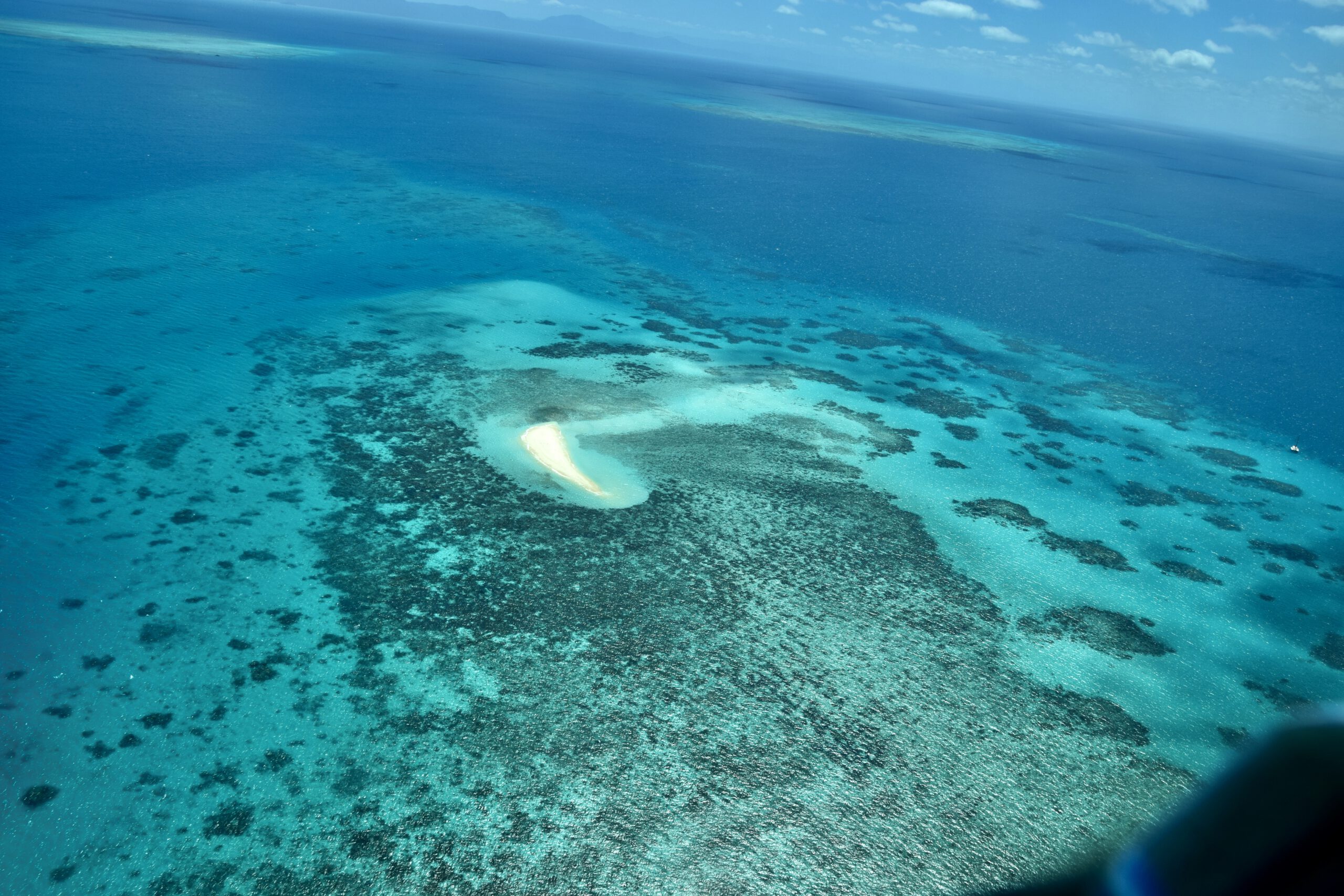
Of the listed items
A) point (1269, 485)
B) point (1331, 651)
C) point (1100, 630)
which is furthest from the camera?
point (1269, 485)

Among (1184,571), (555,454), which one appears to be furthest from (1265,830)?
(1184,571)

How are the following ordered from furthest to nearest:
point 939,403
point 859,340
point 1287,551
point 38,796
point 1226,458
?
1. point 859,340
2. point 939,403
3. point 1226,458
4. point 1287,551
5. point 38,796

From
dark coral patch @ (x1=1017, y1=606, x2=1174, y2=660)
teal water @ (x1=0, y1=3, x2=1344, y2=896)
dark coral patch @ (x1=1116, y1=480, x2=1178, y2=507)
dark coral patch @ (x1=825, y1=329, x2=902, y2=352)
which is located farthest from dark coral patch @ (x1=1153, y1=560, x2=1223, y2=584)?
dark coral patch @ (x1=825, y1=329, x2=902, y2=352)

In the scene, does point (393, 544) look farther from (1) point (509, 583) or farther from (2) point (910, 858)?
(2) point (910, 858)

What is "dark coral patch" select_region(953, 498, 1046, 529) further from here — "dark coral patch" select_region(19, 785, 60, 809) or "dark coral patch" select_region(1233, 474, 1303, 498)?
"dark coral patch" select_region(19, 785, 60, 809)

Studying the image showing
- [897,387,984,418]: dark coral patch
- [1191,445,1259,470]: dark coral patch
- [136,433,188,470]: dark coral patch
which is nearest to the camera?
[136,433,188,470]: dark coral patch

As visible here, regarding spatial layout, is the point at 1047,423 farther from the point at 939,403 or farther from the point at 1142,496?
the point at 1142,496
